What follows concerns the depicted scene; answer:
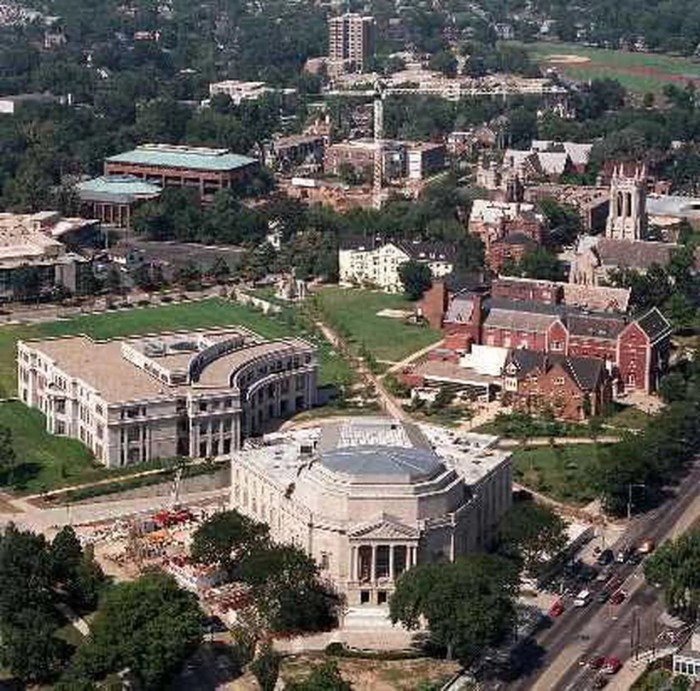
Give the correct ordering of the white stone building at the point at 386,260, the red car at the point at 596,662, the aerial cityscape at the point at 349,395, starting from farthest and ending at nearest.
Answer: the white stone building at the point at 386,260
the aerial cityscape at the point at 349,395
the red car at the point at 596,662

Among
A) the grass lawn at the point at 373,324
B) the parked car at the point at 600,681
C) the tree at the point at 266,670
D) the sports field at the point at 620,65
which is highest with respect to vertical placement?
the sports field at the point at 620,65

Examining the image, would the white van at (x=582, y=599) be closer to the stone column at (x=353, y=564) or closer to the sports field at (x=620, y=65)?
the stone column at (x=353, y=564)

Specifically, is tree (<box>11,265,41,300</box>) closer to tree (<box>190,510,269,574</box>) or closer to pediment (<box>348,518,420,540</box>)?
tree (<box>190,510,269,574</box>)

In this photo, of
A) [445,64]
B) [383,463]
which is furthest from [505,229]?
[445,64]

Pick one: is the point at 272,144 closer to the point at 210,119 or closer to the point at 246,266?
the point at 210,119

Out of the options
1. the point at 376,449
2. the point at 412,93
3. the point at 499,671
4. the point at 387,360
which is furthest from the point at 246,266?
the point at 412,93

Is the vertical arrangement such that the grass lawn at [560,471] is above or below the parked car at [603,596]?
above

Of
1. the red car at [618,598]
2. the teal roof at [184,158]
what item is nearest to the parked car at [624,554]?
the red car at [618,598]

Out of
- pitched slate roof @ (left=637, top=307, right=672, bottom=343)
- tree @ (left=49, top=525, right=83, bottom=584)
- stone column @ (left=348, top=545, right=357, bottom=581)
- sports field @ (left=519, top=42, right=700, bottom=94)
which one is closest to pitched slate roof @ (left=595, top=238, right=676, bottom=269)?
pitched slate roof @ (left=637, top=307, right=672, bottom=343)
